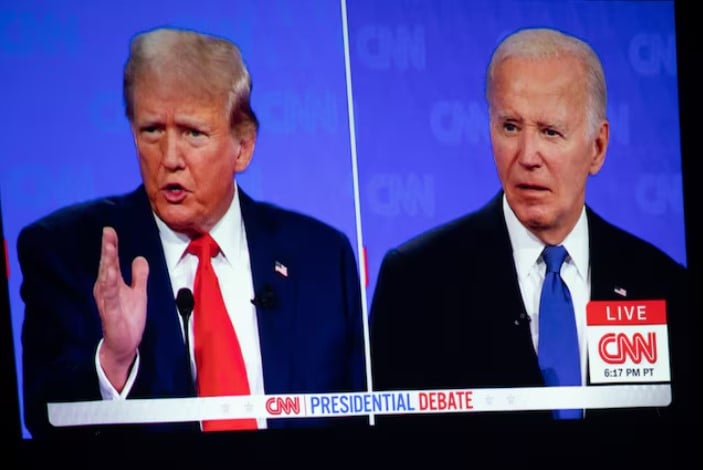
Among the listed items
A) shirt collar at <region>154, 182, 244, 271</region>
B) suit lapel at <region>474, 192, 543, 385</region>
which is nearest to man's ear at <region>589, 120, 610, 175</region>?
suit lapel at <region>474, 192, 543, 385</region>

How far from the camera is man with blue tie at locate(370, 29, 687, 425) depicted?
11.2 ft

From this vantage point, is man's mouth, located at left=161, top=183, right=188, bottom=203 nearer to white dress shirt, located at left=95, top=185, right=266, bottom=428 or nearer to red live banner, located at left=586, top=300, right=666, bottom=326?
white dress shirt, located at left=95, top=185, right=266, bottom=428

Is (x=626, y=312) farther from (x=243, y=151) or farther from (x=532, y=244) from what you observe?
(x=243, y=151)

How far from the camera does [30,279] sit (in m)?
3.43

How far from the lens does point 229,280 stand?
341 centimetres

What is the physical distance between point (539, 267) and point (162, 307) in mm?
1153

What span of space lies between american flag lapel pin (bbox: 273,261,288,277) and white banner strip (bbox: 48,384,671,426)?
0.37 m

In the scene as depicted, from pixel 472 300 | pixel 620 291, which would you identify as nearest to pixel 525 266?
pixel 472 300

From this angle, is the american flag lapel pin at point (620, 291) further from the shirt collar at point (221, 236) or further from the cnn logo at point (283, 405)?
the shirt collar at point (221, 236)

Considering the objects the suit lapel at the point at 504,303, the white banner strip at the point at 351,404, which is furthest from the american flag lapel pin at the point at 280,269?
the suit lapel at the point at 504,303

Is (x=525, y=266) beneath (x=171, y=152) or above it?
beneath

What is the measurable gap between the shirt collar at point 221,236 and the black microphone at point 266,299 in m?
0.15

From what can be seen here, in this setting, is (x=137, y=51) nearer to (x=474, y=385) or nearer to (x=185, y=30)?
(x=185, y=30)

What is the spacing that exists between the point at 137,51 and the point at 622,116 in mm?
1502
